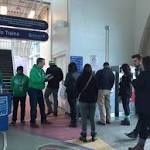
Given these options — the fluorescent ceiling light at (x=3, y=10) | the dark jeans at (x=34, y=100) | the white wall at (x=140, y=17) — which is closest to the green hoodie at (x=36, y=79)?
the dark jeans at (x=34, y=100)

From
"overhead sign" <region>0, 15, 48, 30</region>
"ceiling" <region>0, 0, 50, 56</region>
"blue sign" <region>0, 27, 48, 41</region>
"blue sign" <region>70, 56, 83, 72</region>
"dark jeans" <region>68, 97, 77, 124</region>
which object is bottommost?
"dark jeans" <region>68, 97, 77, 124</region>

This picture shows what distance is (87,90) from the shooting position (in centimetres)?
594

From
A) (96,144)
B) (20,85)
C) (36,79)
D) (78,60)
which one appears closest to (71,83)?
(36,79)

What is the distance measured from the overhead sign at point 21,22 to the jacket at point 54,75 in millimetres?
1160

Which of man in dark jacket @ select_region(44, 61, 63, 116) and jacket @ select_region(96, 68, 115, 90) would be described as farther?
man in dark jacket @ select_region(44, 61, 63, 116)

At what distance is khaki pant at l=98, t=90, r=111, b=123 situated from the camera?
26.4 feet

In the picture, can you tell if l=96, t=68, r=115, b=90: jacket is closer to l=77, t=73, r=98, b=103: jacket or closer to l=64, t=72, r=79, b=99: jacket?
l=64, t=72, r=79, b=99: jacket

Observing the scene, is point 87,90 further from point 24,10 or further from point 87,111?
point 24,10

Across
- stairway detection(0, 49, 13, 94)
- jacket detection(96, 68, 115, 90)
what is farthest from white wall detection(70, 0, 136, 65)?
stairway detection(0, 49, 13, 94)

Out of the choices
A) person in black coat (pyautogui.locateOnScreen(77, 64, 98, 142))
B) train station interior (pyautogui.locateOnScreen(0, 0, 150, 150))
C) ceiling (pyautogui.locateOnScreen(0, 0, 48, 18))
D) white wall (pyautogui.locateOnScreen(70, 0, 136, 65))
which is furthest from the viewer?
ceiling (pyautogui.locateOnScreen(0, 0, 48, 18))

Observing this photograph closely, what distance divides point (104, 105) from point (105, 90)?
408mm

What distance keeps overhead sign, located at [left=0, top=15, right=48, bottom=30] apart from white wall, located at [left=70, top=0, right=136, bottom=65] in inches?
40.1

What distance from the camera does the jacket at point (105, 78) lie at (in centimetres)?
796

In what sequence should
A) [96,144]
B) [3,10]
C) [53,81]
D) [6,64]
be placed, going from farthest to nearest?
[6,64]
[3,10]
[53,81]
[96,144]
